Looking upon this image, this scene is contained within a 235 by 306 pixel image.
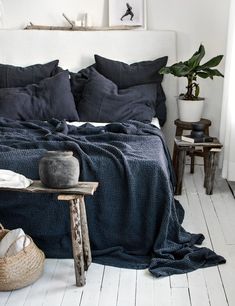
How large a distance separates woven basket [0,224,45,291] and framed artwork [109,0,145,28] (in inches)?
103

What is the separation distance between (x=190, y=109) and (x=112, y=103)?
→ 0.68 metres

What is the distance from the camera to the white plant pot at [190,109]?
13.1ft

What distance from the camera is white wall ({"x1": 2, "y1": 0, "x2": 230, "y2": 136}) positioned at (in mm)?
4254

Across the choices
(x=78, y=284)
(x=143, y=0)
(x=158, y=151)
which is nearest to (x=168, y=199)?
(x=158, y=151)

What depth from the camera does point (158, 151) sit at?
9.93 feet

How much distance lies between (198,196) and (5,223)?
1656 millimetres

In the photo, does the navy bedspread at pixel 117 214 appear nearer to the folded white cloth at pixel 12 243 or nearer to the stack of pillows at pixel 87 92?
the folded white cloth at pixel 12 243

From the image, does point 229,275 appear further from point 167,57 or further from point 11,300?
point 167,57

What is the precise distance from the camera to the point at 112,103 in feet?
13.0

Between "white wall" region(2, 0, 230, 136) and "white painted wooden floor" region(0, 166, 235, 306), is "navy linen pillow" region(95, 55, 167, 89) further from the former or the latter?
"white painted wooden floor" region(0, 166, 235, 306)

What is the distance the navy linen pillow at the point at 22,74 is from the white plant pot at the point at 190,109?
1232 millimetres

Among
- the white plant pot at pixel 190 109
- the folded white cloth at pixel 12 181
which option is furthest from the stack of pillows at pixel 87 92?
the folded white cloth at pixel 12 181

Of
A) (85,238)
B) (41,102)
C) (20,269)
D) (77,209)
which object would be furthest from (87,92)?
(20,269)

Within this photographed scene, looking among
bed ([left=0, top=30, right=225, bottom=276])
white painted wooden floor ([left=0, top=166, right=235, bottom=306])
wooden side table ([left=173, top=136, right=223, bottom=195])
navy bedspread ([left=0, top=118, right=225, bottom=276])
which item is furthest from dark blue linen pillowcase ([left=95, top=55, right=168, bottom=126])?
white painted wooden floor ([left=0, top=166, right=235, bottom=306])
